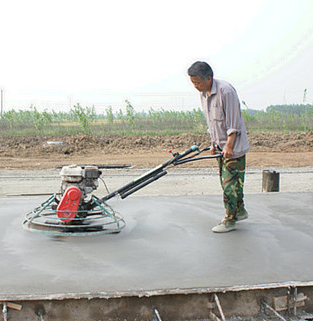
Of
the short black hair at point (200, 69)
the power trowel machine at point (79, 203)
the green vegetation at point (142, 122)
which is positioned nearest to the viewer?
the short black hair at point (200, 69)

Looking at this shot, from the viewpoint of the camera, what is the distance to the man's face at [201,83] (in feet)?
11.2

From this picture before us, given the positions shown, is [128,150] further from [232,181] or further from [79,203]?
[232,181]

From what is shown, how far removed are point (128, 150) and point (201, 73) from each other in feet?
41.2

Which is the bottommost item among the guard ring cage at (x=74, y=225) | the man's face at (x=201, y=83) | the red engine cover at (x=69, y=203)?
the guard ring cage at (x=74, y=225)

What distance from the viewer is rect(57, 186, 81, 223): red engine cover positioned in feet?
11.4

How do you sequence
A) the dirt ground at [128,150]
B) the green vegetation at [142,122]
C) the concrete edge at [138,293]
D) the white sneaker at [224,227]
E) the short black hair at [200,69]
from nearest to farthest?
the concrete edge at [138,293]
the short black hair at [200,69]
the white sneaker at [224,227]
the dirt ground at [128,150]
the green vegetation at [142,122]

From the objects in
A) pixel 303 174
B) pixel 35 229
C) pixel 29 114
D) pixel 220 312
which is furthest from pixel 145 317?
pixel 29 114

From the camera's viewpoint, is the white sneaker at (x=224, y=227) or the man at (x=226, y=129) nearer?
the man at (x=226, y=129)

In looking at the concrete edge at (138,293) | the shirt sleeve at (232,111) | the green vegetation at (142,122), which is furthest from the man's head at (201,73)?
the green vegetation at (142,122)

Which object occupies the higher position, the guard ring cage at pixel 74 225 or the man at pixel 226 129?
the man at pixel 226 129

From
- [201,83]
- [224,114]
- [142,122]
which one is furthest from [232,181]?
[142,122]

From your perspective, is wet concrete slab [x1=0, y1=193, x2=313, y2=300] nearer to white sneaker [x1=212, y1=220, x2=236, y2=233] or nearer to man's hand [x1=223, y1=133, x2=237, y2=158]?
white sneaker [x1=212, y1=220, x2=236, y2=233]

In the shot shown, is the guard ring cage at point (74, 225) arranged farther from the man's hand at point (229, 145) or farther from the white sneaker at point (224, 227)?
the man's hand at point (229, 145)

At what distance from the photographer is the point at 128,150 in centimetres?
1586
